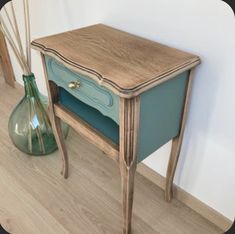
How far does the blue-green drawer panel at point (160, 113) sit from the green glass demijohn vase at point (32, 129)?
0.81m

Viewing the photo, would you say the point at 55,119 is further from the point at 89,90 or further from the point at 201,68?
the point at 201,68

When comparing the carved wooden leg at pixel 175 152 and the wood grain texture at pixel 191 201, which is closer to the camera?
the carved wooden leg at pixel 175 152

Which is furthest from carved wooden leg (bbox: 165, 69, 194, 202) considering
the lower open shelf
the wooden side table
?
the lower open shelf

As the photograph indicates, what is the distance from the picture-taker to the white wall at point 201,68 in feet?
3.05

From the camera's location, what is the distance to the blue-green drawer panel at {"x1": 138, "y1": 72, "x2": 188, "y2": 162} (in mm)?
902

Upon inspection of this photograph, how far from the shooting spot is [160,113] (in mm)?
973

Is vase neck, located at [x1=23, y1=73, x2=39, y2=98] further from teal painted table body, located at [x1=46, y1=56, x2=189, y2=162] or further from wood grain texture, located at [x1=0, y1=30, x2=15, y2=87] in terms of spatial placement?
wood grain texture, located at [x1=0, y1=30, x2=15, y2=87]

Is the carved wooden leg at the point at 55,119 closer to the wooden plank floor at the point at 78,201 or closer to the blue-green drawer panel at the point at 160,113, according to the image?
the wooden plank floor at the point at 78,201

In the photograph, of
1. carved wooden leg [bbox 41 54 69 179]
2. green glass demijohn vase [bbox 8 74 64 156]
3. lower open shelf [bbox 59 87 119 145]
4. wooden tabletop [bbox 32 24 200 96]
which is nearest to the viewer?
wooden tabletop [bbox 32 24 200 96]

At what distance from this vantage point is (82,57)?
0.94 m

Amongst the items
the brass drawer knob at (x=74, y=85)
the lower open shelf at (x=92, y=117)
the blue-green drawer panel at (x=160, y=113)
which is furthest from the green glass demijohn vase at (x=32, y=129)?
the blue-green drawer panel at (x=160, y=113)

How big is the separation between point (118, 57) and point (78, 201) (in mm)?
776

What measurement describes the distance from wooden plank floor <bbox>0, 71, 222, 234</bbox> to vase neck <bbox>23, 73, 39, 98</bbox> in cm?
37

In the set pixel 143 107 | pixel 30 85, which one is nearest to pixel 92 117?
pixel 143 107
